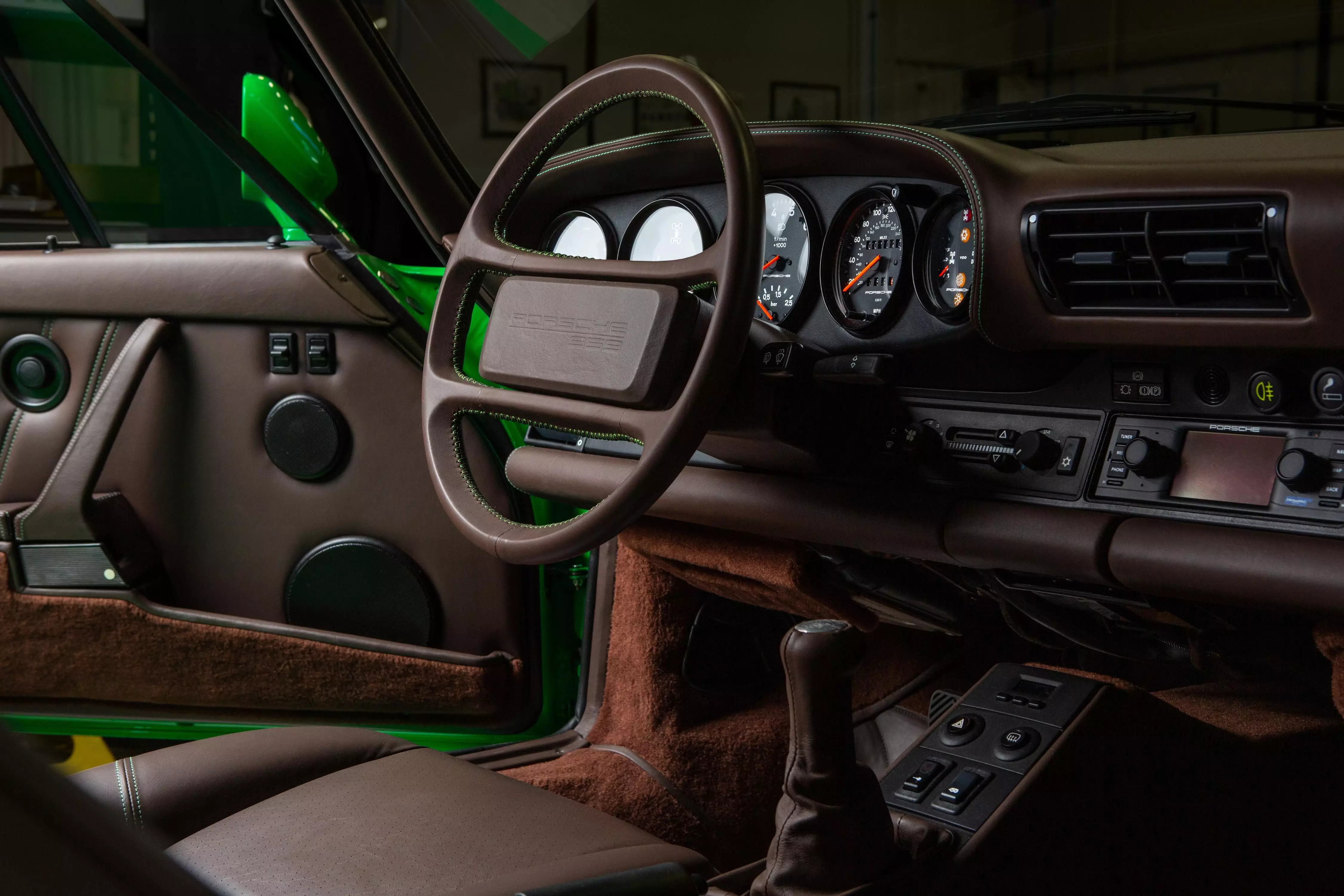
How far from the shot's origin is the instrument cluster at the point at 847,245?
112cm

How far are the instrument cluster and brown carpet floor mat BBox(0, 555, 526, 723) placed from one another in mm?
725

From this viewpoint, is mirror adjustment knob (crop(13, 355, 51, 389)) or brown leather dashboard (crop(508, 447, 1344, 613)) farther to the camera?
mirror adjustment knob (crop(13, 355, 51, 389))

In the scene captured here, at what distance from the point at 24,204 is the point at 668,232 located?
1241 millimetres

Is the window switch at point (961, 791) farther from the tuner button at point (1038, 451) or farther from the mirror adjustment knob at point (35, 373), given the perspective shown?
the mirror adjustment knob at point (35, 373)

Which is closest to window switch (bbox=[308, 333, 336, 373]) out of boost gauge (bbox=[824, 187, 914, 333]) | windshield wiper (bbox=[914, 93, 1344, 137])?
boost gauge (bbox=[824, 187, 914, 333])

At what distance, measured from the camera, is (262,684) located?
1685mm

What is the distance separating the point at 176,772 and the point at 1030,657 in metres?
1.22

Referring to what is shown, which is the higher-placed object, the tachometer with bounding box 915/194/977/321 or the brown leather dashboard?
the tachometer with bounding box 915/194/977/321

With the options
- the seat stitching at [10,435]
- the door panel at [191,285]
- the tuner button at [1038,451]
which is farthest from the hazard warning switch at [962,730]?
the seat stitching at [10,435]

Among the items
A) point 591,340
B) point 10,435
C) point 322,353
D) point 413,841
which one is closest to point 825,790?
point 413,841

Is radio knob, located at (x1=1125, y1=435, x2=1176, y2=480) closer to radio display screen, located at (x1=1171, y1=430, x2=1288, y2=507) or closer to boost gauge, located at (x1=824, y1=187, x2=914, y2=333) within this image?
radio display screen, located at (x1=1171, y1=430, x2=1288, y2=507)

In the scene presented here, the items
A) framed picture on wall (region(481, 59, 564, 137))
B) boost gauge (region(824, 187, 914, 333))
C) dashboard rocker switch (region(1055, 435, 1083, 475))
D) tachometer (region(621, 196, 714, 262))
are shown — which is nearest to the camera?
dashboard rocker switch (region(1055, 435, 1083, 475))

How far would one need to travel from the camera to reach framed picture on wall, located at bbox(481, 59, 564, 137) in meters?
1.77

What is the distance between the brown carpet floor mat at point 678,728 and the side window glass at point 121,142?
881 millimetres
